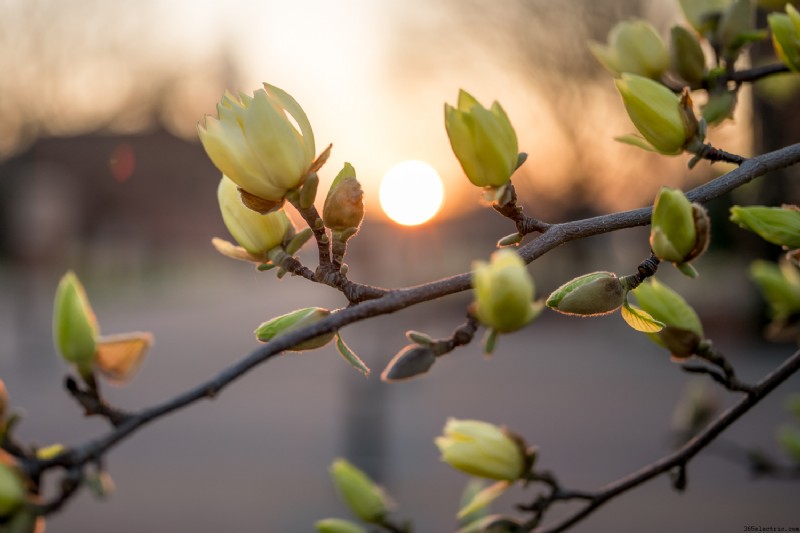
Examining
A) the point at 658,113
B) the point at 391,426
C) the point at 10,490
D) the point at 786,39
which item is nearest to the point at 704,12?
the point at 786,39

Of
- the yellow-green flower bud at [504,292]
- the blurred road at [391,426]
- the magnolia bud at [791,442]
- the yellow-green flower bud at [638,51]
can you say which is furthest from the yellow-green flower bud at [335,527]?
the blurred road at [391,426]

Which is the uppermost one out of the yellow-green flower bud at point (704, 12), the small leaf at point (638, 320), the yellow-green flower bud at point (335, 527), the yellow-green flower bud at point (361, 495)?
the yellow-green flower bud at point (704, 12)

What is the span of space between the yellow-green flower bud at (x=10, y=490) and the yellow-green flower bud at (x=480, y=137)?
38 centimetres

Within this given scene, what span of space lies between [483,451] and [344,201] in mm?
266

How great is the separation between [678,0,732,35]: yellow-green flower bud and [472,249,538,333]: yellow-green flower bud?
52 cm

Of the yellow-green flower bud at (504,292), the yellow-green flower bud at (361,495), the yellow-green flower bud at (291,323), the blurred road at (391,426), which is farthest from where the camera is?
the blurred road at (391,426)

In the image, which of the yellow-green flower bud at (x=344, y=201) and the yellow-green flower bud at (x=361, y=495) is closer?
the yellow-green flower bud at (x=344, y=201)

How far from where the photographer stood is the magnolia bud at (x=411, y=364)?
0.57 meters

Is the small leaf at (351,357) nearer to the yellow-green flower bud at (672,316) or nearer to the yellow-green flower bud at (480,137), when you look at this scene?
the yellow-green flower bud at (480,137)

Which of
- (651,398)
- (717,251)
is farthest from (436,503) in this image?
(717,251)

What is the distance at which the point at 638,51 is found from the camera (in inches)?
34.4

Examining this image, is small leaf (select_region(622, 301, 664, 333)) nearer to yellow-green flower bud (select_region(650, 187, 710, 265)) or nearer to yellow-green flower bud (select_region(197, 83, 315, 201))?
yellow-green flower bud (select_region(650, 187, 710, 265))

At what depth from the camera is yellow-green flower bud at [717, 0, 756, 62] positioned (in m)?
0.84

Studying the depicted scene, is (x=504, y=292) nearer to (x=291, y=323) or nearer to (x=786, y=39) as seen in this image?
(x=291, y=323)
